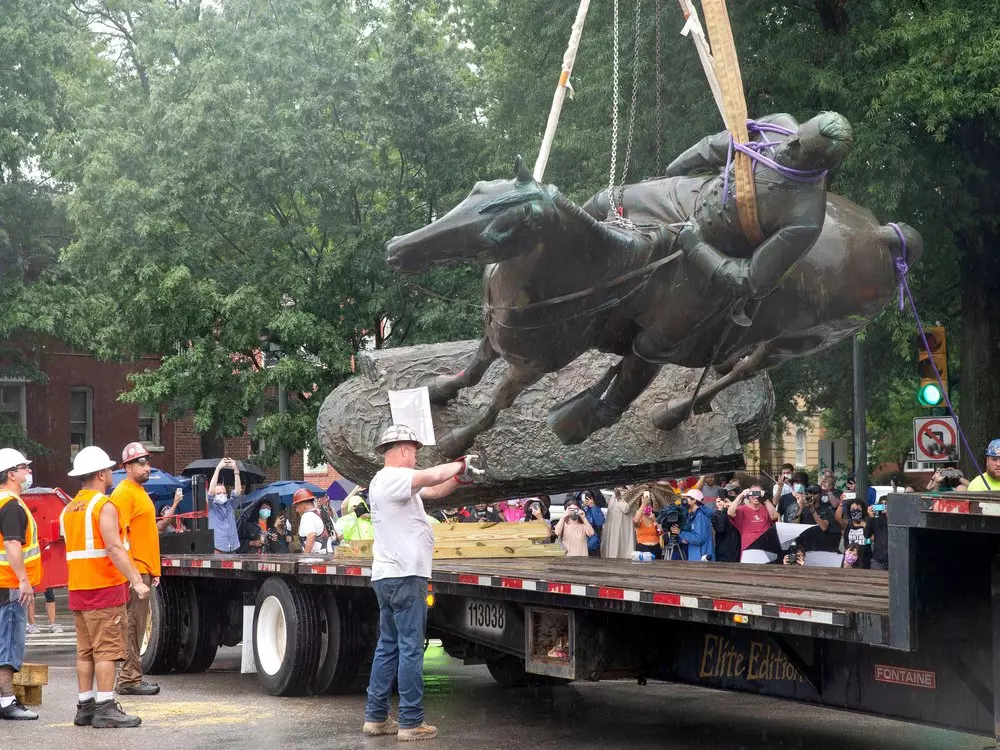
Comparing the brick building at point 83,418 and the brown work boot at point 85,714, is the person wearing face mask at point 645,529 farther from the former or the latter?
the brick building at point 83,418

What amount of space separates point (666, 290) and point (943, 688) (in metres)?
3.74

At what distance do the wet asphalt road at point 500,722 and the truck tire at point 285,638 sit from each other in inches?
6.3

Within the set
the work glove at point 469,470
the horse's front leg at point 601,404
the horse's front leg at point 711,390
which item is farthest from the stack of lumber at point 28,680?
the horse's front leg at point 711,390

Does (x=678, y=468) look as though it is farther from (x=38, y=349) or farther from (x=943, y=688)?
(x=38, y=349)

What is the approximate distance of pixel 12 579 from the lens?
983 centimetres

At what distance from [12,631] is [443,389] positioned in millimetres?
4488

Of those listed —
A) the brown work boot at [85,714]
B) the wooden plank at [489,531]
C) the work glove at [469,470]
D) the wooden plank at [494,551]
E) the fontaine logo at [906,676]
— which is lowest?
the brown work boot at [85,714]

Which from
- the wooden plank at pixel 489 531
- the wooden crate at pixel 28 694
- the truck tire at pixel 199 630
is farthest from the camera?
the truck tire at pixel 199 630

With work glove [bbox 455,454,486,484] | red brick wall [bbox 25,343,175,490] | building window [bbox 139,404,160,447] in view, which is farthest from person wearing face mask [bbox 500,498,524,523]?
building window [bbox 139,404,160,447]

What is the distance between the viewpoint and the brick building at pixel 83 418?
36.7 metres

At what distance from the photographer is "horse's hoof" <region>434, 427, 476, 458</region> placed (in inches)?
501

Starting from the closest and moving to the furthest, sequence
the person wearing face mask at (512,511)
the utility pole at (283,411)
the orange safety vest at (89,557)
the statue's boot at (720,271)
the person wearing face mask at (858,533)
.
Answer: the statue's boot at (720,271), the orange safety vest at (89,557), the person wearing face mask at (858,533), the person wearing face mask at (512,511), the utility pole at (283,411)

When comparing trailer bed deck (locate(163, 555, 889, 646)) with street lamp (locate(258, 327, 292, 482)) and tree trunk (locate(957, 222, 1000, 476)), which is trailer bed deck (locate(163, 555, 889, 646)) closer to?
tree trunk (locate(957, 222, 1000, 476))

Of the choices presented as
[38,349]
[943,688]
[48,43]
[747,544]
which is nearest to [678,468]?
[747,544]
